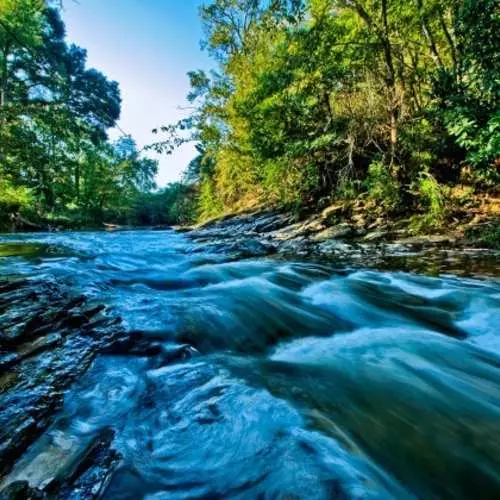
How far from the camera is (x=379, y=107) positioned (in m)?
8.67

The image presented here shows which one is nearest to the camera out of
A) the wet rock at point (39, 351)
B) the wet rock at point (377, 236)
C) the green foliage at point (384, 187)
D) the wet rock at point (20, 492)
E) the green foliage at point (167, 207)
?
the wet rock at point (20, 492)

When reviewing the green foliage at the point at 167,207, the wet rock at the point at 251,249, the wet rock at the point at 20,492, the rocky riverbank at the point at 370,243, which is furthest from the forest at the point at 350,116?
the green foliage at the point at 167,207

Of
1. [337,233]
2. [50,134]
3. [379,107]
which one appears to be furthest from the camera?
[379,107]

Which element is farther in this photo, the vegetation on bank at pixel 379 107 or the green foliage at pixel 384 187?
the green foliage at pixel 384 187

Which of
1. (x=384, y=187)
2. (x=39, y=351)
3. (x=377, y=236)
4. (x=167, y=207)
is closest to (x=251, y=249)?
(x=377, y=236)

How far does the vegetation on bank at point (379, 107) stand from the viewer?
574 centimetres

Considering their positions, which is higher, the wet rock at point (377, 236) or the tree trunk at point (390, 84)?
the tree trunk at point (390, 84)

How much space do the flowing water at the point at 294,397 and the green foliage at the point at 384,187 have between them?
4.02m

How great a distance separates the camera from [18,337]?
2.30 meters

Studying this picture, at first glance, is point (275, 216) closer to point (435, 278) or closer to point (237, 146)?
point (237, 146)

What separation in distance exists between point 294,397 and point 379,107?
8.40 m

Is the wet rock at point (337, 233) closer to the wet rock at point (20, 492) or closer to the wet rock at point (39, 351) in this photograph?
the wet rock at point (39, 351)

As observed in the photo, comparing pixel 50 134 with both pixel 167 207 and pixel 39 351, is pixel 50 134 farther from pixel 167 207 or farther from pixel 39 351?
pixel 167 207

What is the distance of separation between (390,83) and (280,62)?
2493 mm
